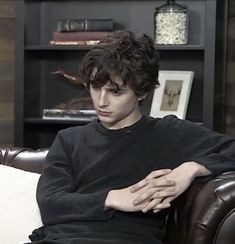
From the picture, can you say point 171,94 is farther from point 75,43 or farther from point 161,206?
point 161,206

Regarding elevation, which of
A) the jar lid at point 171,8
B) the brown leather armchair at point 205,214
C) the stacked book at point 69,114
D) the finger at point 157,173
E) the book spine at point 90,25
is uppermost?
the jar lid at point 171,8

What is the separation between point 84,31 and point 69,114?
1.39ft

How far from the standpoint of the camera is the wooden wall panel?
3260 millimetres

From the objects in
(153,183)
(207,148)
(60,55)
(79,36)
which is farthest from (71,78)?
(153,183)

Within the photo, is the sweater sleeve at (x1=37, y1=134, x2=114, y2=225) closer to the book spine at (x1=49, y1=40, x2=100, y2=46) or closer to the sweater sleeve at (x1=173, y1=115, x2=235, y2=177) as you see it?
the sweater sleeve at (x1=173, y1=115, x2=235, y2=177)

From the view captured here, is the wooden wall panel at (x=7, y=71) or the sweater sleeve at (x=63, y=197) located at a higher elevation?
the wooden wall panel at (x=7, y=71)

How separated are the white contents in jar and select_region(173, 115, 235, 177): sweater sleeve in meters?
1.09

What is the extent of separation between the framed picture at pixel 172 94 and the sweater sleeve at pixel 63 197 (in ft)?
3.68

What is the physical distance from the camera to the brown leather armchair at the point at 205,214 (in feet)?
5.42

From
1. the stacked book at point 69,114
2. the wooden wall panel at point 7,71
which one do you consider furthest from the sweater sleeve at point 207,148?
the wooden wall panel at point 7,71

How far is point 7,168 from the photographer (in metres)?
2.14

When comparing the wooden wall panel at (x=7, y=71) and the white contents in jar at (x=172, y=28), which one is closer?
the white contents in jar at (x=172, y=28)

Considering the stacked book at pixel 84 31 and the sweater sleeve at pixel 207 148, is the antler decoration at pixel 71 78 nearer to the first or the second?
the stacked book at pixel 84 31

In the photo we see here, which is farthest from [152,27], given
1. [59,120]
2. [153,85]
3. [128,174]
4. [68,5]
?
[128,174]
